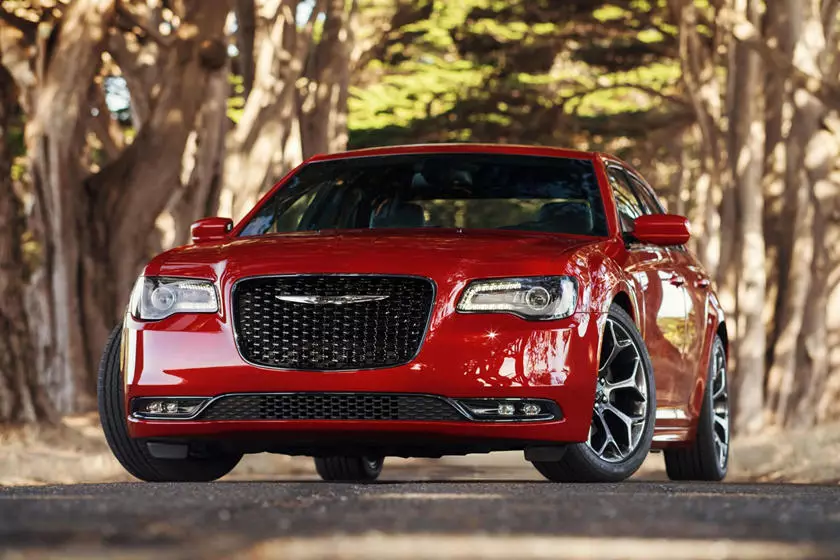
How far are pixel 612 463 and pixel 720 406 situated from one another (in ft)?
8.07

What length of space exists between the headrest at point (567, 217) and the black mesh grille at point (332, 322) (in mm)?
1359

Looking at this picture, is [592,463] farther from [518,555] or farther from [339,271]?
[518,555]

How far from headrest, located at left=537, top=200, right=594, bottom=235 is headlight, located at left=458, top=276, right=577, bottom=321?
1.13 m

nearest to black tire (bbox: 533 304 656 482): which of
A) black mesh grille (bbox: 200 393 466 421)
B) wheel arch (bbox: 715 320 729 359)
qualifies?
black mesh grille (bbox: 200 393 466 421)

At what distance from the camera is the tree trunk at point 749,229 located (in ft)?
65.5

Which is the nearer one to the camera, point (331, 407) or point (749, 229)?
point (331, 407)

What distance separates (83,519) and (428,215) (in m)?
4.19

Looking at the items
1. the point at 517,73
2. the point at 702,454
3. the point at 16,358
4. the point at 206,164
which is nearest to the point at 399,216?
the point at 702,454

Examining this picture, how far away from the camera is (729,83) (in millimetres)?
21172

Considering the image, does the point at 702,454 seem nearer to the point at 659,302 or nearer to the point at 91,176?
the point at 659,302

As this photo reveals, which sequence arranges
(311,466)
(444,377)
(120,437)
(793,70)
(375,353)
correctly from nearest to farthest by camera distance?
1. (444,377)
2. (375,353)
3. (120,437)
4. (311,466)
5. (793,70)

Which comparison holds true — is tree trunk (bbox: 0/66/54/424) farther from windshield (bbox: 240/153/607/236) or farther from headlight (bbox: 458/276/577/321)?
headlight (bbox: 458/276/577/321)

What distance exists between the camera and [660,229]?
29.0ft

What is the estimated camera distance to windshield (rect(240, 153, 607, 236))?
30.3 ft
